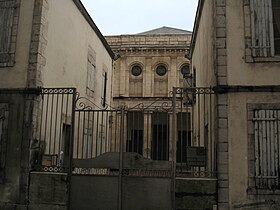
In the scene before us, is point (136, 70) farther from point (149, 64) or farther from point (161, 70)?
point (161, 70)

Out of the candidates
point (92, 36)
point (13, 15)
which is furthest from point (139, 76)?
point (13, 15)

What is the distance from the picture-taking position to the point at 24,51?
868 cm

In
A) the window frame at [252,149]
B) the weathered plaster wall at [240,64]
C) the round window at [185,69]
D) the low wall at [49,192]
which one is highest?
the round window at [185,69]

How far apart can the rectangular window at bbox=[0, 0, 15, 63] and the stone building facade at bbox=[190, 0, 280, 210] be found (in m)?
4.93

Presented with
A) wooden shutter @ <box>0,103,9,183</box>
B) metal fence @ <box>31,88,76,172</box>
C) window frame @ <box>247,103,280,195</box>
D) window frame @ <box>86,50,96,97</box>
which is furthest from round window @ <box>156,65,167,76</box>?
window frame @ <box>247,103,280,195</box>

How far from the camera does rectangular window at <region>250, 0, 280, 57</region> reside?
7.94 m

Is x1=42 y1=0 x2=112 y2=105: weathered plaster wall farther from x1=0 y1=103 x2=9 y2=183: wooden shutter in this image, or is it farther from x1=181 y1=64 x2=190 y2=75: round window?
x1=181 y1=64 x2=190 y2=75: round window

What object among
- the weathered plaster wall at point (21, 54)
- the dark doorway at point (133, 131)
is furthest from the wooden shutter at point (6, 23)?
the dark doorway at point (133, 131)

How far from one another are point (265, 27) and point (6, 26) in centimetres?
618

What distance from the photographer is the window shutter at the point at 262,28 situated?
793cm

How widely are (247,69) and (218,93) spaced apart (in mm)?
829

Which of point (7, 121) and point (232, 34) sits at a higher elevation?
point (232, 34)

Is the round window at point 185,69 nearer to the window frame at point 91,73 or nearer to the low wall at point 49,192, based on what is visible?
the window frame at point 91,73

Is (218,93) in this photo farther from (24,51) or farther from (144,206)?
(24,51)
